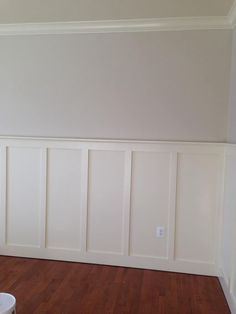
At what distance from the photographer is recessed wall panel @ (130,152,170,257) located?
293 centimetres

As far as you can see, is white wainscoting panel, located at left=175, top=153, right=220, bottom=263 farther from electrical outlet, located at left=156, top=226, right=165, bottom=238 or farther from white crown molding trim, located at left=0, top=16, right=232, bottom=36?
white crown molding trim, located at left=0, top=16, right=232, bottom=36

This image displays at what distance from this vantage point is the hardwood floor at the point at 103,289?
2.29 m

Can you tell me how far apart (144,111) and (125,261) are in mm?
1553

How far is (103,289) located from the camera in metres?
2.55

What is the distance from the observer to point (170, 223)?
9.61 feet

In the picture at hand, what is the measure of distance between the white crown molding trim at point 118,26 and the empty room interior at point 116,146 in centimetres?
1

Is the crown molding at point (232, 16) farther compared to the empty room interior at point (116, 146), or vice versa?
the empty room interior at point (116, 146)

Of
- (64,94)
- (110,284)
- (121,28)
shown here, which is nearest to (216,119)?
(121,28)

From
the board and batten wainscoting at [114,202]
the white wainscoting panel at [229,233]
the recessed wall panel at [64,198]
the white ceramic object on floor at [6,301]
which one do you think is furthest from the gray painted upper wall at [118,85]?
the white ceramic object on floor at [6,301]

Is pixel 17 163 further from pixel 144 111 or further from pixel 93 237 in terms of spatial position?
pixel 144 111

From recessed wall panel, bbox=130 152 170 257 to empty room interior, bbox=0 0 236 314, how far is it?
0.01 metres

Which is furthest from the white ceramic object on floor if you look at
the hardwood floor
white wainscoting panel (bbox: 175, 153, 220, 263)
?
Result: white wainscoting panel (bbox: 175, 153, 220, 263)

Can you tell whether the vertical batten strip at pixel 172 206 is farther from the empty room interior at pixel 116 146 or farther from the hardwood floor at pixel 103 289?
the hardwood floor at pixel 103 289

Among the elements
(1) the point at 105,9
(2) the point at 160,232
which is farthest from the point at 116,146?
(1) the point at 105,9
